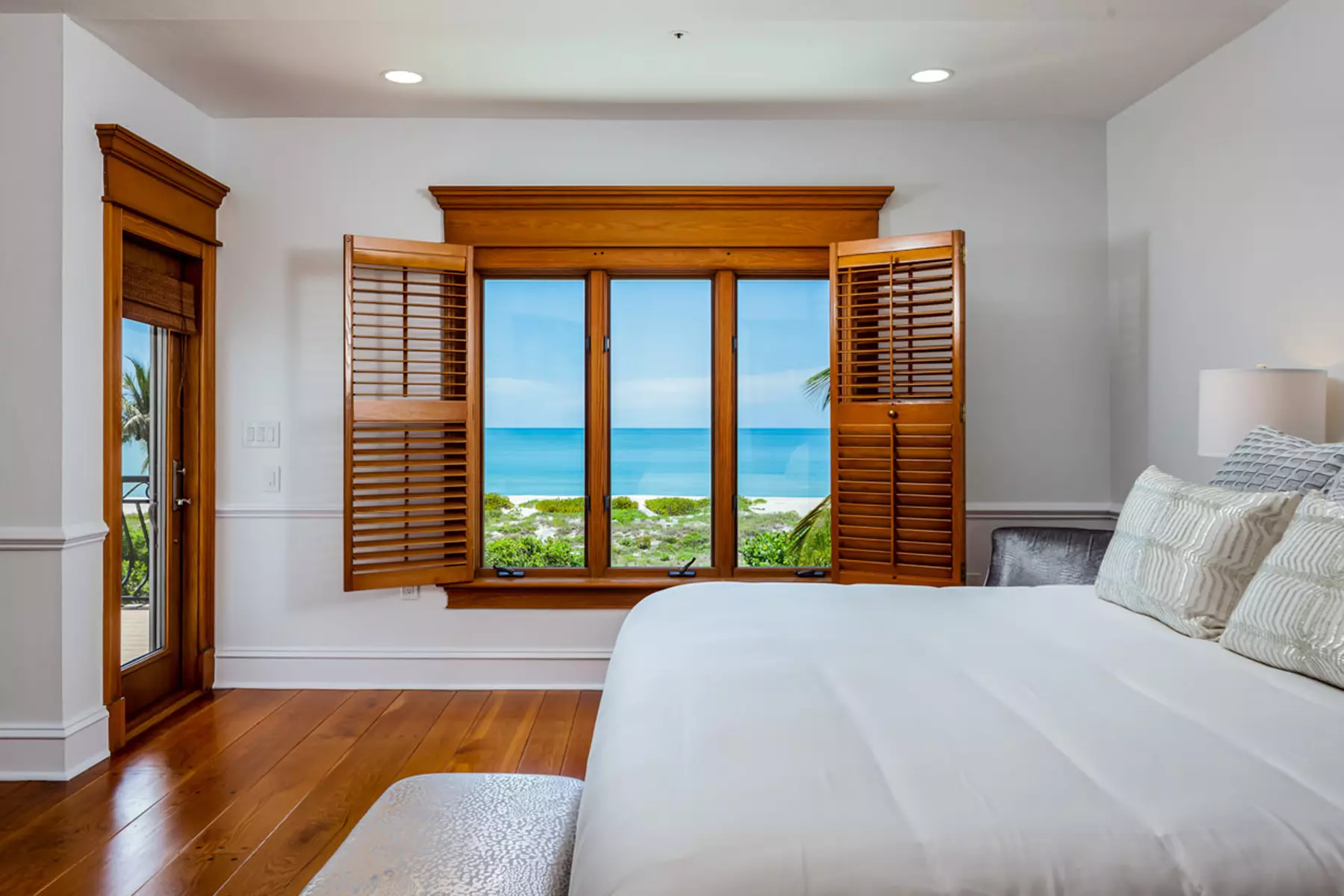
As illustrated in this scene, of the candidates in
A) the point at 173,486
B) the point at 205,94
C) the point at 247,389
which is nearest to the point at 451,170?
the point at 205,94

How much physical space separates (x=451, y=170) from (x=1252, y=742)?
3648 mm

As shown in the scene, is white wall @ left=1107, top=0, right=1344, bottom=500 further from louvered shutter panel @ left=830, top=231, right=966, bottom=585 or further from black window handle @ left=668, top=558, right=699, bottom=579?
black window handle @ left=668, top=558, right=699, bottom=579

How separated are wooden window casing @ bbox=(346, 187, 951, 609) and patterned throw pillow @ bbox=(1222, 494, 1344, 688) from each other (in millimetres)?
2303

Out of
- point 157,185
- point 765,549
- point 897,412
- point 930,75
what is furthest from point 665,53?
point 765,549

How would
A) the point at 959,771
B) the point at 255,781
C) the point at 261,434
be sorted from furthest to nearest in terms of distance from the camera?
the point at 261,434 → the point at 255,781 → the point at 959,771

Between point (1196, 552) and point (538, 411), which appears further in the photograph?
point (538, 411)

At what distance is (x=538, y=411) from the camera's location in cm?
400

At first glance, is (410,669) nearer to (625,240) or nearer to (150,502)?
(150,502)

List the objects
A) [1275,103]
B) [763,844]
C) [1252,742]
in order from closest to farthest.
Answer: [763,844] < [1252,742] < [1275,103]

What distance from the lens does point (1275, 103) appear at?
279cm

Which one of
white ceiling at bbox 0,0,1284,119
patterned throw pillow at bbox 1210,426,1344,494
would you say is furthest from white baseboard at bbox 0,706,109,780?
patterned throw pillow at bbox 1210,426,1344,494

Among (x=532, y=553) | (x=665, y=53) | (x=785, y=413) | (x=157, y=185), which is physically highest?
(x=665, y=53)

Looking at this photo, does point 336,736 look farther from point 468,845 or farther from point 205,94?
point 205,94

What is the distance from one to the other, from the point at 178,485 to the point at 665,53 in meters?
2.76
